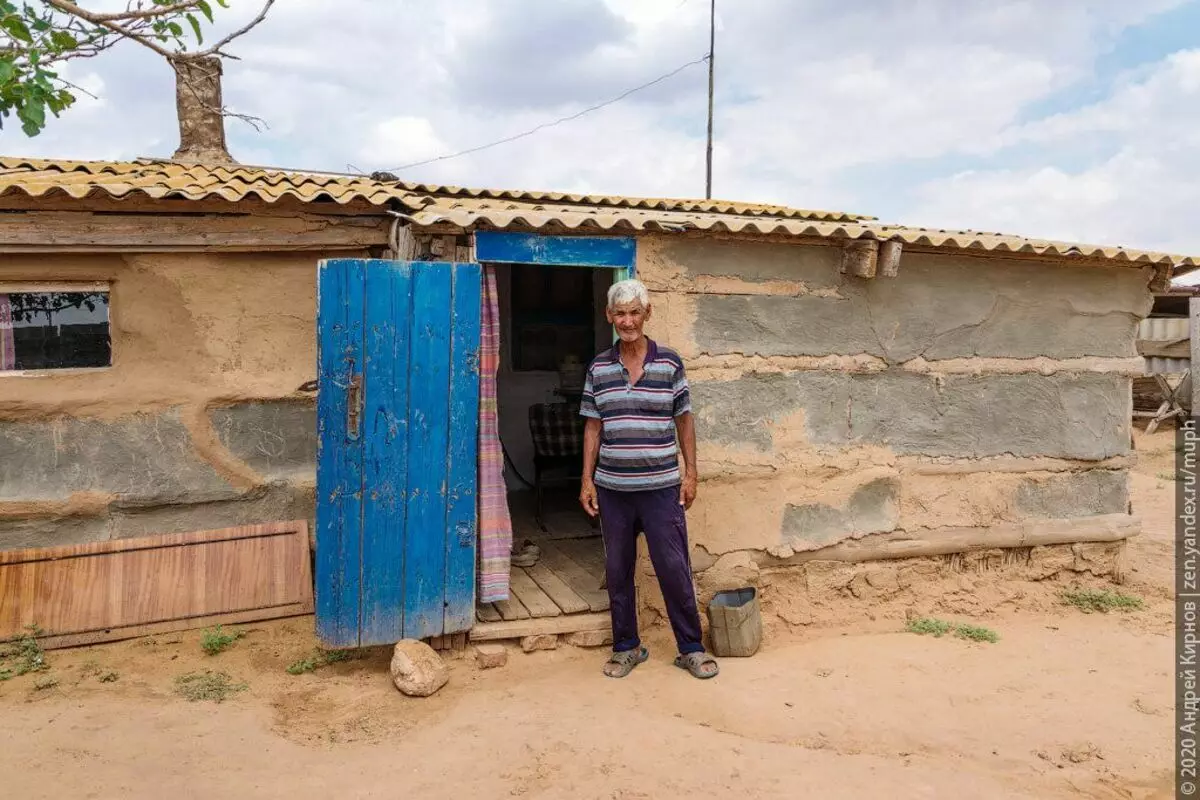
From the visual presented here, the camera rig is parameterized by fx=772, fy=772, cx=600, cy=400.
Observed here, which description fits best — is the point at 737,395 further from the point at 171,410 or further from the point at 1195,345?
the point at 1195,345

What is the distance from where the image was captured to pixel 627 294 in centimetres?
376

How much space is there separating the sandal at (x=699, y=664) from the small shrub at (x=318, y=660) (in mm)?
1840

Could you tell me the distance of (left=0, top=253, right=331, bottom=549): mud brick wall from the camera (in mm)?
4469

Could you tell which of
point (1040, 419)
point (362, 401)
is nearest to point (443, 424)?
point (362, 401)

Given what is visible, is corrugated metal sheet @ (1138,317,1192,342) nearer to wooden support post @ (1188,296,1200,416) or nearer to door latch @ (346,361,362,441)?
wooden support post @ (1188,296,1200,416)

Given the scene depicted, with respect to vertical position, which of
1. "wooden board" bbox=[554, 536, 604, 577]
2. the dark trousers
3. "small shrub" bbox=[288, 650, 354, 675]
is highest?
the dark trousers

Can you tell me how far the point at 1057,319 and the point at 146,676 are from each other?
5.96 metres

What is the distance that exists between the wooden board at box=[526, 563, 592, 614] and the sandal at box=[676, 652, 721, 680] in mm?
691

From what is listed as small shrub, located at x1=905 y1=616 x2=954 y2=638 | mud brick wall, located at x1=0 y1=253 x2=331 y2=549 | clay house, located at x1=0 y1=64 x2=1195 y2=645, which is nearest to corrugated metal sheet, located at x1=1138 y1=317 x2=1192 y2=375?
clay house, located at x1=0 y1=64 x2=1195 y2=645

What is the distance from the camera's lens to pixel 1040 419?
207 inches

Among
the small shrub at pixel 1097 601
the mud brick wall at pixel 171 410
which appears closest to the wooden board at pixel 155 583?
the mud brick wall at pixel 171 410

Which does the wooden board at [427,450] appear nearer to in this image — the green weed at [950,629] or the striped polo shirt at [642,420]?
the striped polo shirt at [642,420]

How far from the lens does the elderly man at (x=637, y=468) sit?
381 centimetres

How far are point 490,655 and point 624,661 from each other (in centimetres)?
73
